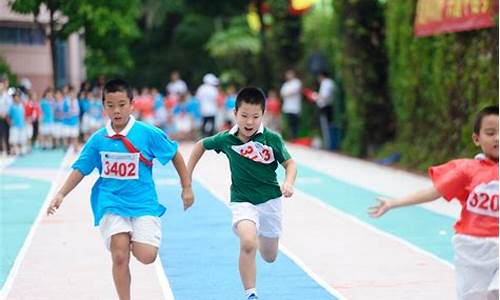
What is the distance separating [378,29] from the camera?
2461 cm

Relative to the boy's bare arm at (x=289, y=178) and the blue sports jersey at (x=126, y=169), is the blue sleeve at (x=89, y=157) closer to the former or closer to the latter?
the blue sports jersey at (x=126, y=169)

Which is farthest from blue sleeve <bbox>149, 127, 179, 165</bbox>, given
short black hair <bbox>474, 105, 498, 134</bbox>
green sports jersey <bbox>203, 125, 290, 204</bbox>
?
short black hair <bbox>474, 105, 498, 134</bbox>

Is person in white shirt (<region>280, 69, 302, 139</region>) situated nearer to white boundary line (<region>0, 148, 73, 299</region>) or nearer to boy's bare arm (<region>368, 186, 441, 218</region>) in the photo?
white boundary line (<region>0, 148, 73, 299</region>)

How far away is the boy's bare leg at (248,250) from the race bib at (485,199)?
6.87ft

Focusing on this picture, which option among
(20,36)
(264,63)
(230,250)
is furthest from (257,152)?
(20,36)

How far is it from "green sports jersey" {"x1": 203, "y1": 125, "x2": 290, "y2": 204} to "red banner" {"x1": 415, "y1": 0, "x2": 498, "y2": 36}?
28.6ft

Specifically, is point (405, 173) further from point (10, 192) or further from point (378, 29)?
point (10, 192)

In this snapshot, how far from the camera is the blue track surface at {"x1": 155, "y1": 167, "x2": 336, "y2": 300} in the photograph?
8992 mm

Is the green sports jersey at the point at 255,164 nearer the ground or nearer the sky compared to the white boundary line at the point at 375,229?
nearer the sky

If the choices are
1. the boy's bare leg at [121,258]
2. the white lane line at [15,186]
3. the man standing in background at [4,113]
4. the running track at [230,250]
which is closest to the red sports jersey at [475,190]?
the boy's bare leg at [121,258]

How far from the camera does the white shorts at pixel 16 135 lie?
25.5 m

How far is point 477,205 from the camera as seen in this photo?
20.9 ft

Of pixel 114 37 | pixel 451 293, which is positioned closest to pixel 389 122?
pixel 114 37

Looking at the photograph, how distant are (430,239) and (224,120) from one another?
73.5ft
